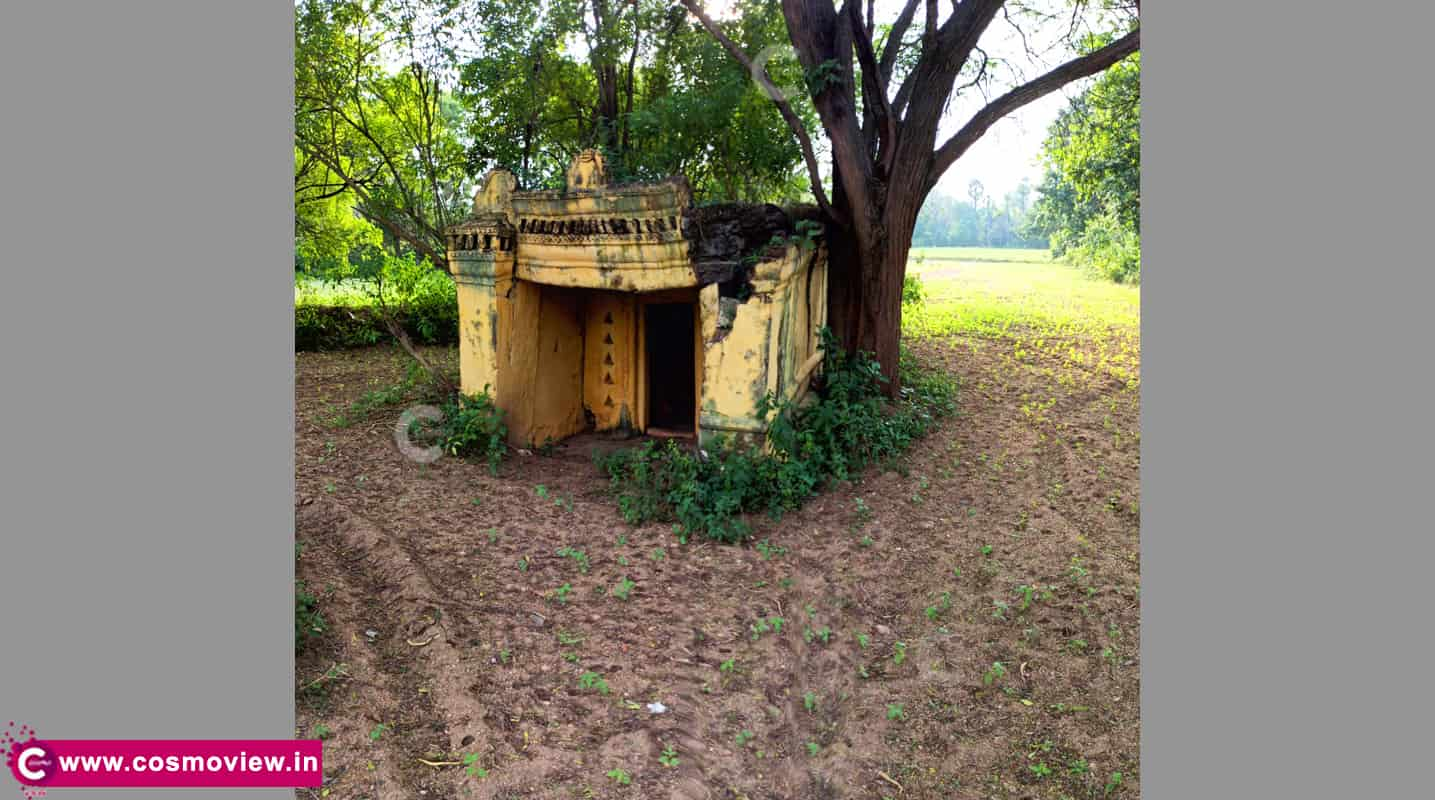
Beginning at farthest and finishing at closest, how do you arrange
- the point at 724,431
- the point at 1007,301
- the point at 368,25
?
the point at 1007,301 → the point at 368,25 → the point at 724,431

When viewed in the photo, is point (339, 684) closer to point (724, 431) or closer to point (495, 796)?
point (495, 796)

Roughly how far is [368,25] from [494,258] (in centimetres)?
506

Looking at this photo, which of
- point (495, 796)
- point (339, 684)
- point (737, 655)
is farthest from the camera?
point (737, 655)

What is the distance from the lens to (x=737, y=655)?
532 cm

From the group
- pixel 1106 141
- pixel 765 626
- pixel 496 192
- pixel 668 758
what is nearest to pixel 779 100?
pixel 496 192

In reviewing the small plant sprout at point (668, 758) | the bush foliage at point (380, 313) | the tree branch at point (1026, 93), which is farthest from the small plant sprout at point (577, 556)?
the bush foliage at point (380, 313)

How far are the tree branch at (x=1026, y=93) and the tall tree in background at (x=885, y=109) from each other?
0.03 ft

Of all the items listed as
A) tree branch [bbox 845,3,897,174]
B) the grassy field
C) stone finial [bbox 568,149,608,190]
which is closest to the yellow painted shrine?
stone finial [bbox 568,149,608,190]

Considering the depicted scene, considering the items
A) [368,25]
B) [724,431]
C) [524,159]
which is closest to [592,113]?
[524,159]

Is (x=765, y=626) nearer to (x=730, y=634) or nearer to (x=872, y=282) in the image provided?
(x=730, y=634)

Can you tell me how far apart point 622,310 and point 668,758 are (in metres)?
6.09

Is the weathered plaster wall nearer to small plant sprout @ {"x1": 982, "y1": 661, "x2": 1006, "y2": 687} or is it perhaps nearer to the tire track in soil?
the tire track in soil

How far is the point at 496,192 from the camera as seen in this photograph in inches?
330

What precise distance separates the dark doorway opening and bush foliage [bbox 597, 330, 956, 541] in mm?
995
